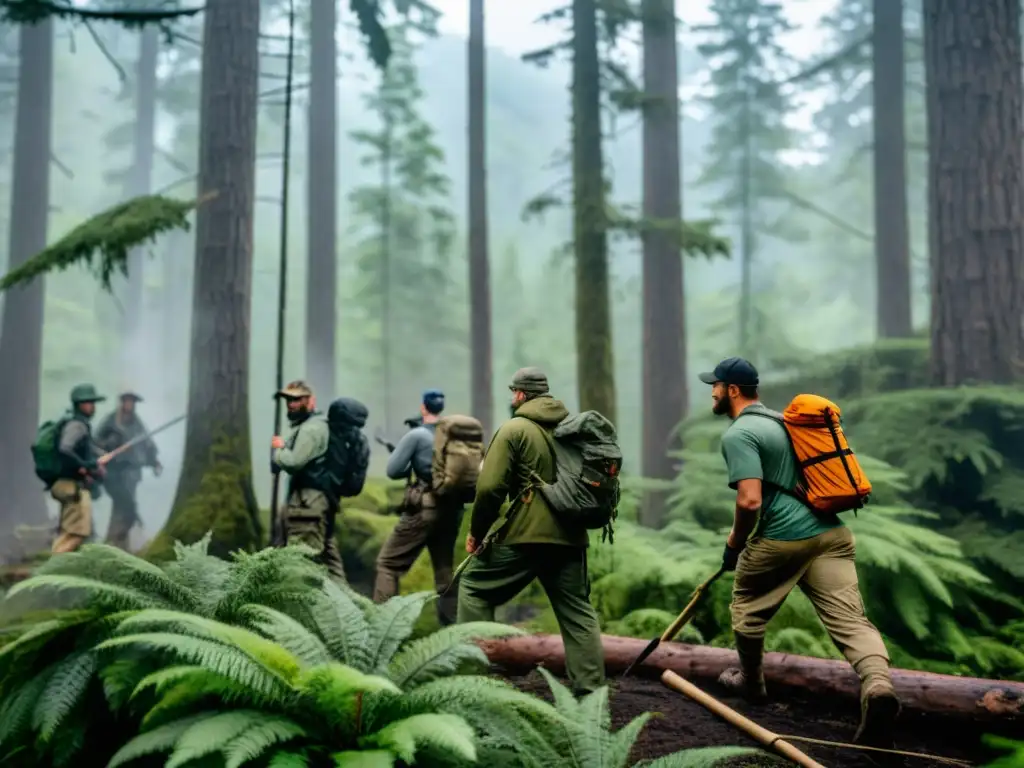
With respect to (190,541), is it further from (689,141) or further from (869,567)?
(689,141)

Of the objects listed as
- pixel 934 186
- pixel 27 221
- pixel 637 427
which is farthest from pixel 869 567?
pixel 637 427

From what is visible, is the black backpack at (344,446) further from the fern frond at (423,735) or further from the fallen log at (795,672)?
the fern frond at (423,735)

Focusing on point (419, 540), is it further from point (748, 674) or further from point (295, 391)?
point (748, 674)

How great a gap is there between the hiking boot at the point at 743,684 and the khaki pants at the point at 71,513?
791 cm

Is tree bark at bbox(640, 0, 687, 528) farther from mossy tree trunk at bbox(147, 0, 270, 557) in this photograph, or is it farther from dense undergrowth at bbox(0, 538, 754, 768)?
dense undergrowth at bbox(0, 538, 754, 768)

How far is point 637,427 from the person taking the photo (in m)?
43.0

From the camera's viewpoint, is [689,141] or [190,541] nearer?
[190,541]

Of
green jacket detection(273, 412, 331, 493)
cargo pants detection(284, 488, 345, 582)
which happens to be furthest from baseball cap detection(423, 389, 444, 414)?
cargo pants detection(284, 488, 345, 582)

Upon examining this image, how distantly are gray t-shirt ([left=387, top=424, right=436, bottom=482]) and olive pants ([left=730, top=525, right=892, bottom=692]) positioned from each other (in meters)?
3.40

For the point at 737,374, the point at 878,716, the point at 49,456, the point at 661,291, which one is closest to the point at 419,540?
the point at 737,374

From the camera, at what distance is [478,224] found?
63.6 ft

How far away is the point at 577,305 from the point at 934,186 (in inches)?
199

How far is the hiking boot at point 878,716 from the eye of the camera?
4223 mm

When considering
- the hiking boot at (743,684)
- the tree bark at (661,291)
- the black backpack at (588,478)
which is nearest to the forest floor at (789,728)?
the hiking boot at (743,684)
